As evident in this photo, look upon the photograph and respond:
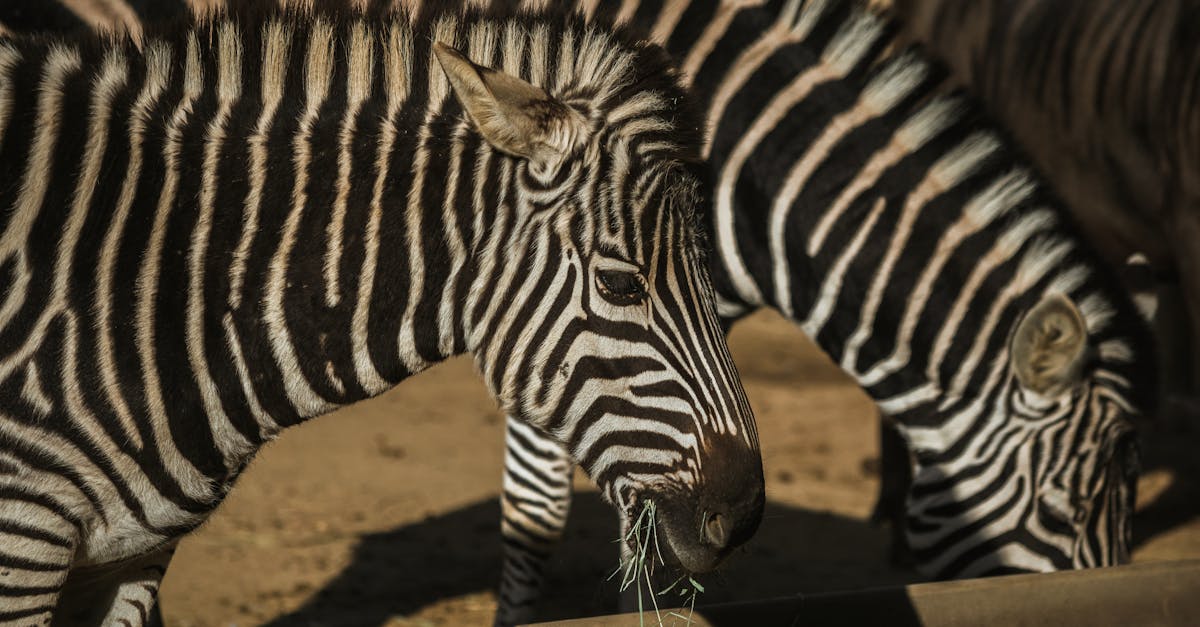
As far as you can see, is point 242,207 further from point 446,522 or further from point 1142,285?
point 446,522

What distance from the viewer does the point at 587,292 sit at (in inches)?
119

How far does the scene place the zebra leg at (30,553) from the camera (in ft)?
9.62

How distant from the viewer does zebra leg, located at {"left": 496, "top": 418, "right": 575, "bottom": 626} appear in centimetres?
530

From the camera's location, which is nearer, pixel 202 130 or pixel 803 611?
pixel 202 130

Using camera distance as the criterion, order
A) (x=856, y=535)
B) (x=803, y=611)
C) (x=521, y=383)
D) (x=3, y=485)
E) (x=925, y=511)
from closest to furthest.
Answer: (x=3, y=485), (x=521, y=383), (x=803, y=611), (x=925, y=511), (x=856, y=535)

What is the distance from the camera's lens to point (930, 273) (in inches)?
184

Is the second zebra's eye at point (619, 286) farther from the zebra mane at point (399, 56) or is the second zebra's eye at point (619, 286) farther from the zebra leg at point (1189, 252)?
the zebra leg at point (1189, 252)

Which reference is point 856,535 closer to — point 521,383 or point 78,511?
point 521,383

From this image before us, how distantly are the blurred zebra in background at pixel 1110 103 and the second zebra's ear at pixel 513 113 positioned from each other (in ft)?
13.4

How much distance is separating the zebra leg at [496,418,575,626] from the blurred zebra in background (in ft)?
10.00

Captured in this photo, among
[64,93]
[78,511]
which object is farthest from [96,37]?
[78,511]

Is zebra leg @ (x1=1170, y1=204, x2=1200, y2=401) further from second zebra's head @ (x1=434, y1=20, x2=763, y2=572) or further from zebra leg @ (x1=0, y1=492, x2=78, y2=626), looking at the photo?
zebra leg @ (x1=0, y1=492, x2=78, y2=626)

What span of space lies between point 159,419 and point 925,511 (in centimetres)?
300

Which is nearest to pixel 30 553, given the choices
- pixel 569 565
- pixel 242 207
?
pixel 242 207
